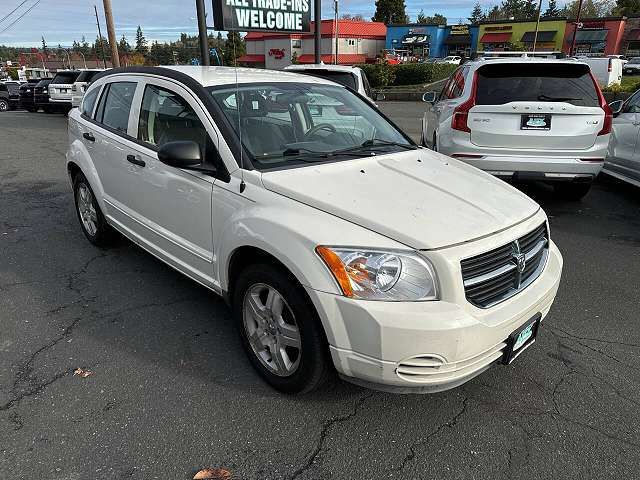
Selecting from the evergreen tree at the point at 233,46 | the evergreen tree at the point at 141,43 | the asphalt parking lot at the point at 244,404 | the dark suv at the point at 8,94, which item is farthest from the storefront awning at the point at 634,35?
the evergreen tree at the point at 141,43

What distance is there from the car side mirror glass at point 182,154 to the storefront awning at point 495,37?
2673 inches

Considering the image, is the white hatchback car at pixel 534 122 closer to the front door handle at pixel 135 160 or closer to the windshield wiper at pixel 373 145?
the windshield wiper at pixel 373 145

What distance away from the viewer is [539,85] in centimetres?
584

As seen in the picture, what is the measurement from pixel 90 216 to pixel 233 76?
238 centimetres

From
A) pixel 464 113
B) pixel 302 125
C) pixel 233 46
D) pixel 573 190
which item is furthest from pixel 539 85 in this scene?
pixel 233 46

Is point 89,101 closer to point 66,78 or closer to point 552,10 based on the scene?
point 66,78

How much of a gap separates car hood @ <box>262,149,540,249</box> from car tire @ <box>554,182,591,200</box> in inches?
161

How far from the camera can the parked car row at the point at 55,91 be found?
16.9 meters

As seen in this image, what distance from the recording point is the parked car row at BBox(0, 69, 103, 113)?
1689cm

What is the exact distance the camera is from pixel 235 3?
11258 mm

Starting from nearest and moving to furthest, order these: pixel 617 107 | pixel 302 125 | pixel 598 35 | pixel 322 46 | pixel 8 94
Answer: pixel 302 125, pixel 617 107, pixel 8 94, pixel 322 46, pixel 598 35

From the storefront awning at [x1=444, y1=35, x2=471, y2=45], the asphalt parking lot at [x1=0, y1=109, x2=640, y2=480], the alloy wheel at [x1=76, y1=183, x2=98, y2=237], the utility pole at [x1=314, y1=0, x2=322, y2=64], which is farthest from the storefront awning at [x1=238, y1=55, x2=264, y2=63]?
the asphalt parking lot at [x1=0, y1=109, x2=640, y2=480]

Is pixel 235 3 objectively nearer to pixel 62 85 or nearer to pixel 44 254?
pixel 44 254

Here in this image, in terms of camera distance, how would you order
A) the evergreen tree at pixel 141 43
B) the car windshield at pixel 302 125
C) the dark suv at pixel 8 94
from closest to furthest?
the car windshield at pixel 302 125 → the dark suv at pixel 8 94 → the evergreen tree at pixel 141 43
